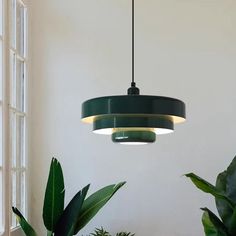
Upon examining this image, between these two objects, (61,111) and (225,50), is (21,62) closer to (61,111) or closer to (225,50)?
(61,111)

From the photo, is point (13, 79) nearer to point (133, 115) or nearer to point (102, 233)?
point (102, 233)

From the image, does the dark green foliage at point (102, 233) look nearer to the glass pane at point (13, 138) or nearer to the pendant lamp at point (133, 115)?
the glass pane at point (13, 138)

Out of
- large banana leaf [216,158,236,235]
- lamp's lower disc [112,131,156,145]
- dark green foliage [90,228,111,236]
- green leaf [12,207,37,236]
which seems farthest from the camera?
dark green foliage [90,228,111,236]

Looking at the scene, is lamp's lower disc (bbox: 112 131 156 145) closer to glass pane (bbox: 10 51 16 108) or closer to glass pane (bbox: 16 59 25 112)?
glass pane (bbox: 10 51 16 108)

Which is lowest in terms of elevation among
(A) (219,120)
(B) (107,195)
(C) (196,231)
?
(C) (196,231)

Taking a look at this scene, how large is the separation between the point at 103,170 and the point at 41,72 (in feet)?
2.92

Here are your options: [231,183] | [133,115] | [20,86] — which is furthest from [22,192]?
[133,115]

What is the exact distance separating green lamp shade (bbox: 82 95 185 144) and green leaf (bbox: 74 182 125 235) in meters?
1.07

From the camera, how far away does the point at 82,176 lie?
3.23 meters

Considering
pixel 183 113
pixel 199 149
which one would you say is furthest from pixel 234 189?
pixel 183 113

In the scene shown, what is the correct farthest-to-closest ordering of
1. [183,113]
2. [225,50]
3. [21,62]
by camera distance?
1. [225,50]
2. [21,62]
3. [183,113]

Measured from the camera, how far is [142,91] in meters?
3.29

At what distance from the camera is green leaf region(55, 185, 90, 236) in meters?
2.51

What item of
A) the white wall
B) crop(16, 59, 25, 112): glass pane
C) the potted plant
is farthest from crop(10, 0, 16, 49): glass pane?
the potted plant
